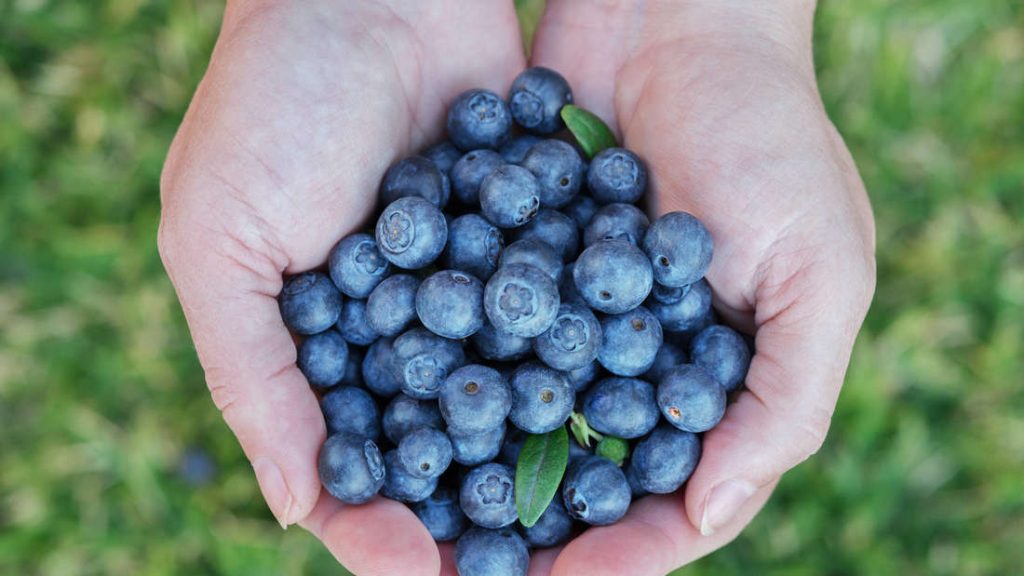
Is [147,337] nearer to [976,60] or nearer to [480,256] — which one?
[480,256]

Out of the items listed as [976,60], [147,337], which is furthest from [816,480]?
[147,337]

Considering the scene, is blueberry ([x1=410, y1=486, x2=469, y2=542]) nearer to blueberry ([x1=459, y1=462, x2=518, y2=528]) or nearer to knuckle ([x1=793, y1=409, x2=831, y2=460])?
blueberry ([x1=459, y1=462, x2=518, y2=528])

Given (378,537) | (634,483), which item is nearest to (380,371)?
(378,537)

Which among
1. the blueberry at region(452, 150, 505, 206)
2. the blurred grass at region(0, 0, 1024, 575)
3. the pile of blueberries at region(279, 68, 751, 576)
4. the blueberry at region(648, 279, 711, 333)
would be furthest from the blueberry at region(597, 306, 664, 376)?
the blurred grass at region(0, 0, 1024, 575)

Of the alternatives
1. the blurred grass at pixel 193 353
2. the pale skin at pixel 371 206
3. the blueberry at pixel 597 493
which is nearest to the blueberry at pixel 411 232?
the pale skin at pixel 371 206

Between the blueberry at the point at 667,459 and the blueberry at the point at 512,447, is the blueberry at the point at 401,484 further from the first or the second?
the blueberry at the point at 667,459

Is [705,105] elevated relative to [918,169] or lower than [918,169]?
elevated

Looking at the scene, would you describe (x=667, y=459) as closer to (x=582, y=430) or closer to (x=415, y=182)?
(x=582, y=430)
